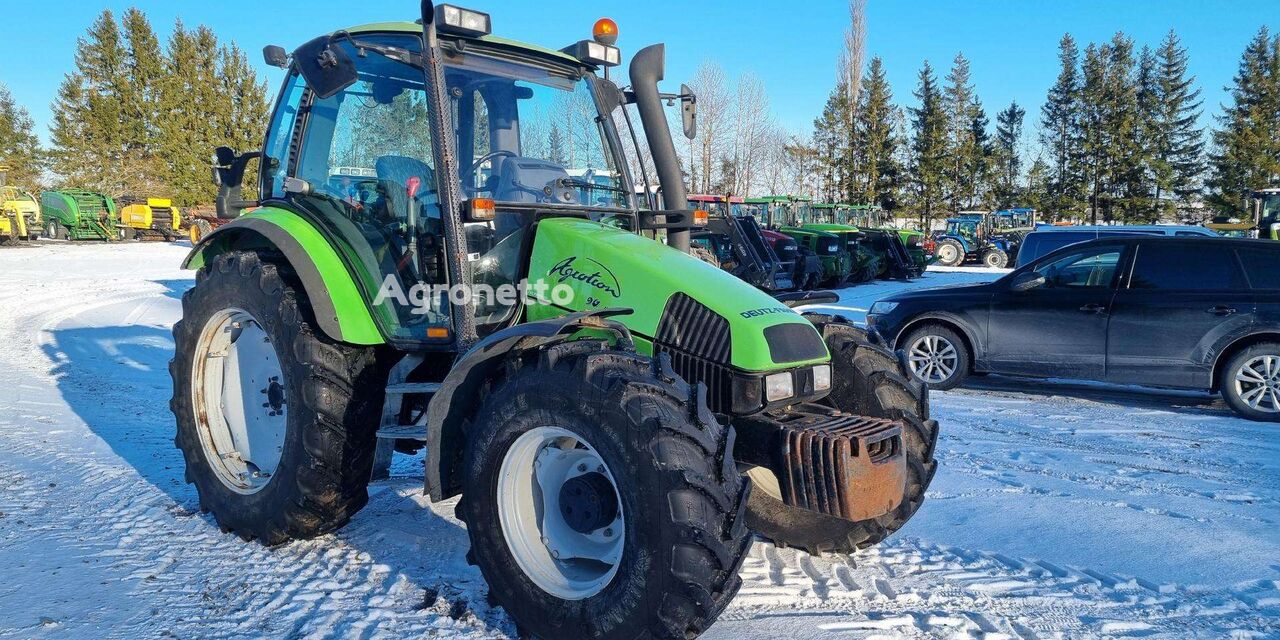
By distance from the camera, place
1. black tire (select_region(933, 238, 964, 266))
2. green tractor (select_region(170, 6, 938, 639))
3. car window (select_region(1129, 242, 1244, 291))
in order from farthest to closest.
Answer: black tire (select_region(933, 238, 964, 266)) → car window (select_region(1129, 242, 1244, 291)) → green tractor (select_region(170, 6, 938, 639))

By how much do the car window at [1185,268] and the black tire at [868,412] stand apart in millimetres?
5414

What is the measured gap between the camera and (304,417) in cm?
383

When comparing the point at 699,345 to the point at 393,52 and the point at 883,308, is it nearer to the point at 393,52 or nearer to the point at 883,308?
the point at 393,52

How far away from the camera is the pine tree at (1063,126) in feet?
175

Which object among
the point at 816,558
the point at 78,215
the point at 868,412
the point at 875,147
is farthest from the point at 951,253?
the point at 78,215

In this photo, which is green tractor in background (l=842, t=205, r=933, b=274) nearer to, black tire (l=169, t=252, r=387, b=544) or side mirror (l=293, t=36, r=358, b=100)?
black tire (l=169, t=252, r=387, b=544)

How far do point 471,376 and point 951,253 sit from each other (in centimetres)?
3408

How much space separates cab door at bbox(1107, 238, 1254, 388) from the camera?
7555mm

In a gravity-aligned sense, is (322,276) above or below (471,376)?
above

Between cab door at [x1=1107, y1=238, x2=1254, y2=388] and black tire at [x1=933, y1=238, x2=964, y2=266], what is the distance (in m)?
27.4

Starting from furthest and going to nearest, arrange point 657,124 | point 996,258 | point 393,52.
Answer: point 996,258 → point 657,124 → point 393,52

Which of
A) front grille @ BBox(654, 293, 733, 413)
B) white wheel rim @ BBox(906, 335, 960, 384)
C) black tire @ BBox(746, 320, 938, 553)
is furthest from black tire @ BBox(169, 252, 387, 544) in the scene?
white wheel rim @ BBox(906, 335, 960, 384)

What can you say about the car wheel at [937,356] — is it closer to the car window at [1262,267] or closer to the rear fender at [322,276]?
the car window at [1262,267]

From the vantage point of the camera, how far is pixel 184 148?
1930 inches
